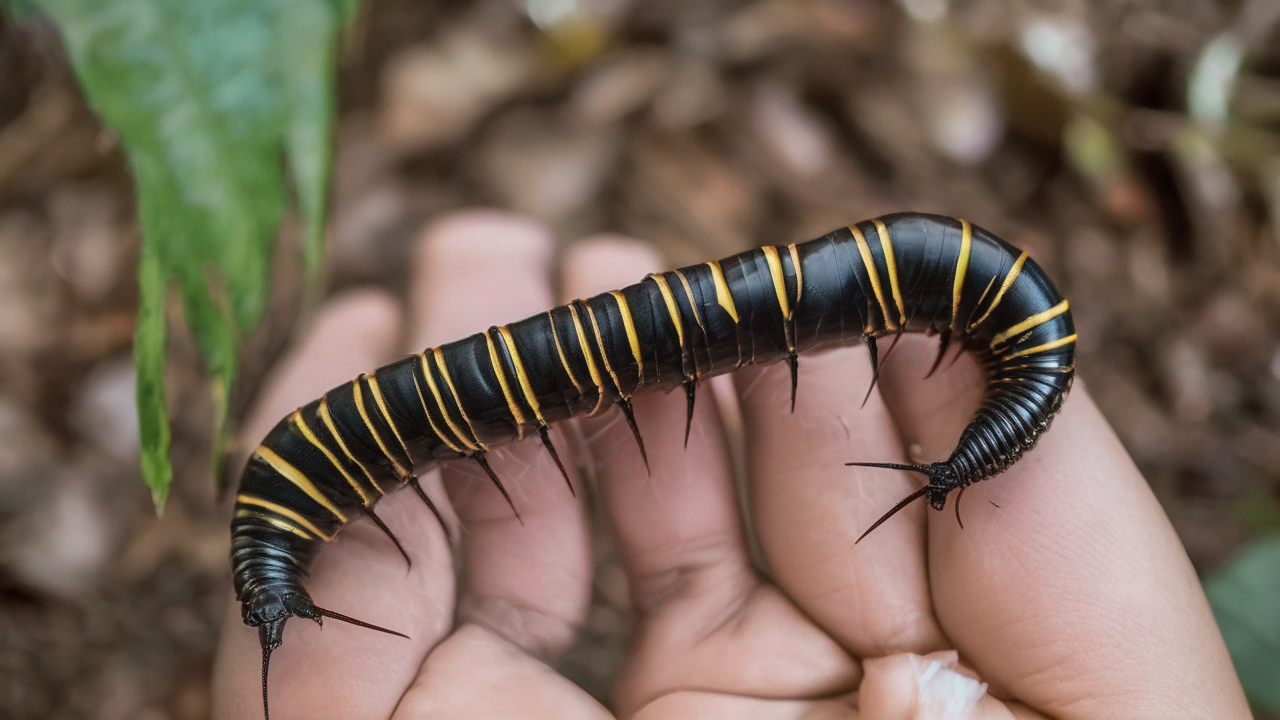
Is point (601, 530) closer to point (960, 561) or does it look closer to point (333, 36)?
point (960, 561)

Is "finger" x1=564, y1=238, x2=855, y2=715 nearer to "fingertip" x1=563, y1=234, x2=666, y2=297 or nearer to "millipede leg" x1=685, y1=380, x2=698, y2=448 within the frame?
"millipede leg" x1=685, y1=380, x2=698, y2=448

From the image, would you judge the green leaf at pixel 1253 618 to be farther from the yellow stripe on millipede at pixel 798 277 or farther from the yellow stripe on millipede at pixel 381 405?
the yellow stripe on millipede at pixel 381 405

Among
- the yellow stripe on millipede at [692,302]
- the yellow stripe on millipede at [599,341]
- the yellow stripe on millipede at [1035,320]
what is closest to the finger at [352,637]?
the yellow stripe on millipede at [599,341]

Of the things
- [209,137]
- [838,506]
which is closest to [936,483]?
[838,506]

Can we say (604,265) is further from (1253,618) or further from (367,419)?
(1253,618)

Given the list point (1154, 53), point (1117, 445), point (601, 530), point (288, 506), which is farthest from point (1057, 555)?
point (1154, 53)

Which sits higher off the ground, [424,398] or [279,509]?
[424,398]
